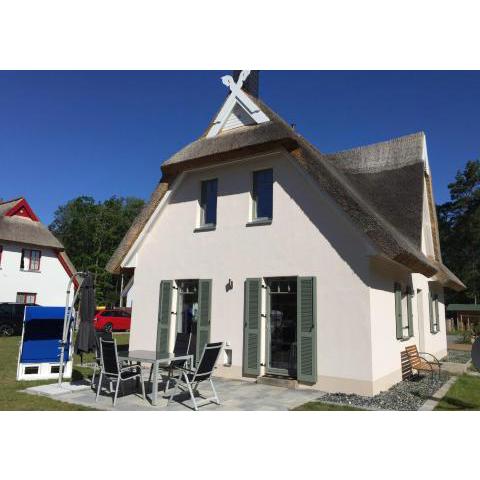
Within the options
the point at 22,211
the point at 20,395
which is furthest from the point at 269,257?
the point at 22,211

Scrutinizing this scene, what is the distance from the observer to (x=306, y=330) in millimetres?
8422

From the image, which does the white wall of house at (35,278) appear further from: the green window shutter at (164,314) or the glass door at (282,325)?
the glass door at (282,325)

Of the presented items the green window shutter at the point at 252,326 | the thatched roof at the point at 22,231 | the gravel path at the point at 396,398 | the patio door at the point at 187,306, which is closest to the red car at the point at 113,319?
the thatched roof at the point at 22,231

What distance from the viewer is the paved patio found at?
657 cm

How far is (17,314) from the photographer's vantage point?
21641 mm

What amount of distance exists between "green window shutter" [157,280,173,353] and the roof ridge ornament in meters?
4.55

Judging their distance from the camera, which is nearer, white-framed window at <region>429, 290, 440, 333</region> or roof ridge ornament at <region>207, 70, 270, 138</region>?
Result: roof ridge ornament at <region>207, 70, 270, 138</region>

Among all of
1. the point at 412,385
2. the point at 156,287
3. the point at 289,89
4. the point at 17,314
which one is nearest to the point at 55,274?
the point at 17,314

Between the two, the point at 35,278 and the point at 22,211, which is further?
the point at 22,211

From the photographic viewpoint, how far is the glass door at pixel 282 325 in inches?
355

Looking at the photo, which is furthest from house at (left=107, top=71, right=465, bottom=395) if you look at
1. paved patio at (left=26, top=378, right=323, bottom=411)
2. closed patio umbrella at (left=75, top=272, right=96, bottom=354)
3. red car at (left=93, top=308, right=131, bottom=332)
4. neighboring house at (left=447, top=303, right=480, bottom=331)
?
neighboring house at (left=447, top=303, right=480, bottom=331)

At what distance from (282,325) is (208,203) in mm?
4140

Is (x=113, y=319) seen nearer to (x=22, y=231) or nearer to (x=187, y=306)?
(x=22, y=231)

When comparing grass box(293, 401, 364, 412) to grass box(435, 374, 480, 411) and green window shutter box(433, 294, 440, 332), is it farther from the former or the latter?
green window shutter box(433, 294, 440, 332)
